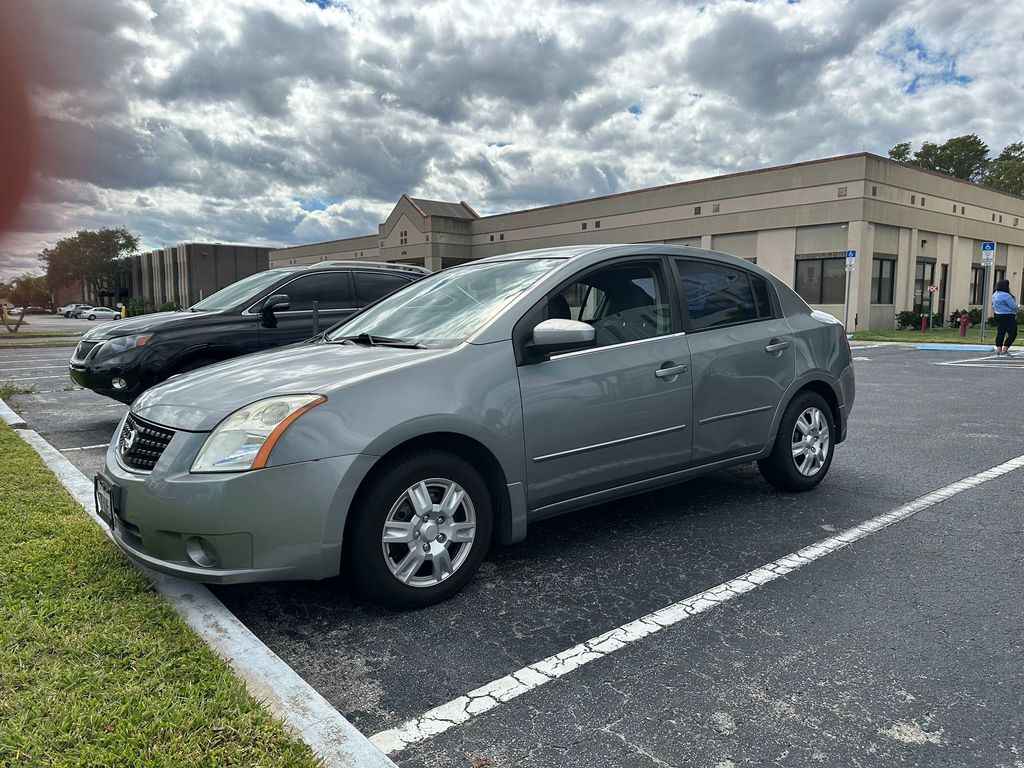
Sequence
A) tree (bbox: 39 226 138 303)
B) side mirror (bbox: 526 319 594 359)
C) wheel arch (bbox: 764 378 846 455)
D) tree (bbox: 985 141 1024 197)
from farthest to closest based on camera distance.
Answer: tree (bbox: 39 226 138 303), tree (bbox: 985 141 1024 197), wheel arch (bbox: 764 378 846 455), side mirror (bbox: 526 319 594 359)

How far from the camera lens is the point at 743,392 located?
4.68m

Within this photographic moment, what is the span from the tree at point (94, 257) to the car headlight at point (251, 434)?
314ft

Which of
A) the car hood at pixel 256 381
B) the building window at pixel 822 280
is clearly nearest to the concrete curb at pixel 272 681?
the car hood at pixel 256 381

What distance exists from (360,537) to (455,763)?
43.0 inches

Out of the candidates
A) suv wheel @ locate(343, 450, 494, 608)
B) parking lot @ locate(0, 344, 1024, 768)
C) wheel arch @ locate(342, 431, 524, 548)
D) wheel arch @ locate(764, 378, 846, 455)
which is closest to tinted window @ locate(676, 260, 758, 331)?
wheel arch @ locate(764, 378, 846, 455)

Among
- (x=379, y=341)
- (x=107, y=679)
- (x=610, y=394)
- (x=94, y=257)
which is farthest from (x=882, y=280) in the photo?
Result: (x=94, y=257)

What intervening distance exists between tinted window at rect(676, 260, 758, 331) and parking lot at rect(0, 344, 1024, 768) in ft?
4.13

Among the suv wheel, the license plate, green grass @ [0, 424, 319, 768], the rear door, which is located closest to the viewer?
green grass @ [0, 424, 319, 768]

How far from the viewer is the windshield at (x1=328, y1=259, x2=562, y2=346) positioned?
3.90 m

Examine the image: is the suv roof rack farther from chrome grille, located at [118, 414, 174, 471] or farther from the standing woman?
the standing woman

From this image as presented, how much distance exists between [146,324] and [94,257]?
3705 inches

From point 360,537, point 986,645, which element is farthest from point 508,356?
point 986,645

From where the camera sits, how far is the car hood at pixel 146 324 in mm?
7215

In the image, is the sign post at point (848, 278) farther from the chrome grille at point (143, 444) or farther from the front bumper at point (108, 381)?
the chrome grille at point (143, 444)
